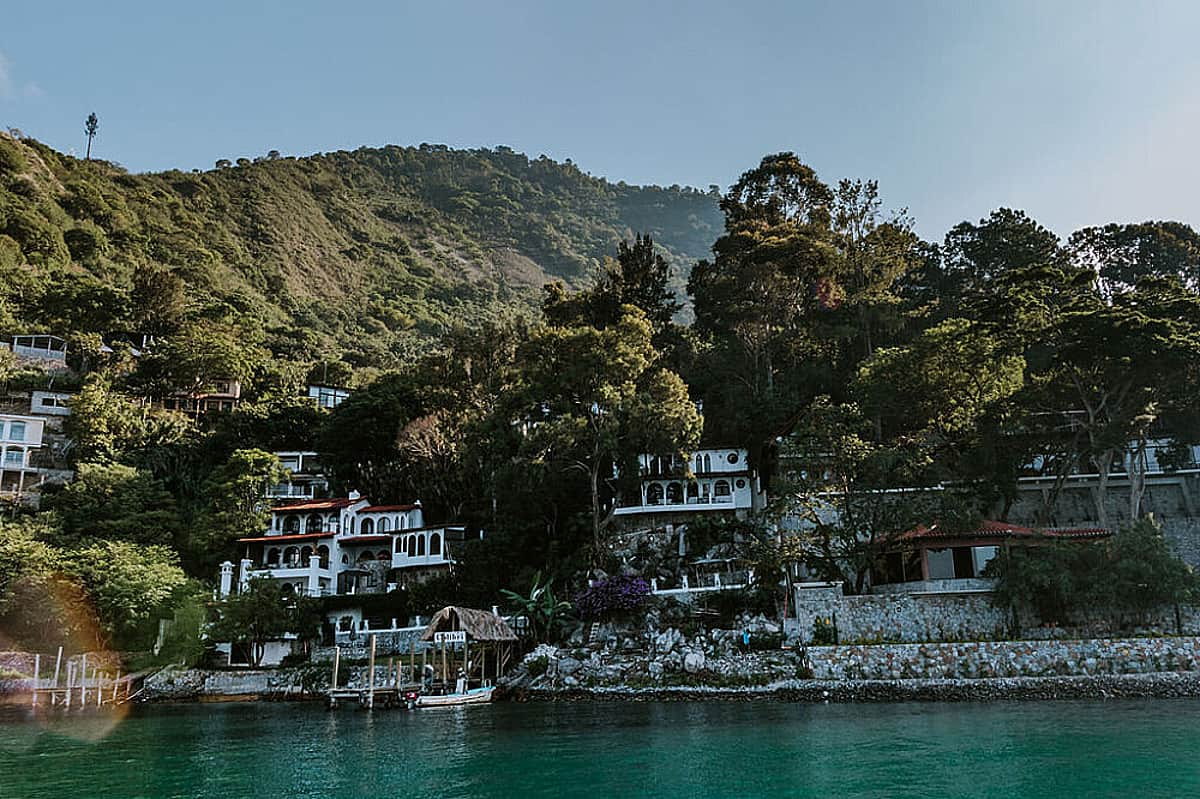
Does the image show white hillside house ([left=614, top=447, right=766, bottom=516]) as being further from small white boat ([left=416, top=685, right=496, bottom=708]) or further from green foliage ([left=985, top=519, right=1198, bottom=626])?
green foliage ([left=985, top=519, right=1198, bottom=626])

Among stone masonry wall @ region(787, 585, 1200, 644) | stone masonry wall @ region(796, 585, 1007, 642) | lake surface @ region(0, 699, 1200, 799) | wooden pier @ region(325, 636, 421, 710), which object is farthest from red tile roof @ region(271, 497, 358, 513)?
stone masonry wall @ region(796, 585, 1007, 642)

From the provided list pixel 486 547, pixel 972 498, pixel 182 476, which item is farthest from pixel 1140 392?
pixel 182 476

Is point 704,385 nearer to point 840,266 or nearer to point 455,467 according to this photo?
point 840,266

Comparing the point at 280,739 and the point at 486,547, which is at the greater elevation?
the point at 486,547

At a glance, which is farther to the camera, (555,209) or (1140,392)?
(555,209)

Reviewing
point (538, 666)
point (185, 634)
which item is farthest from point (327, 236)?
point (538, 666)

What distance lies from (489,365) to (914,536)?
84.1 ft

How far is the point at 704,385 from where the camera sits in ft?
155

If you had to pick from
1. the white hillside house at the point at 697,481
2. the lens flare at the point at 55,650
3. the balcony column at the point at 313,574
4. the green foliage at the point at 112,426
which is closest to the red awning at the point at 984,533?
the white hillside house at the point at 697,481

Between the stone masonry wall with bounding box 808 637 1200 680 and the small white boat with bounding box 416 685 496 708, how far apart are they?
40.0 ft

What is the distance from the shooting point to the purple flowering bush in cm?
3489

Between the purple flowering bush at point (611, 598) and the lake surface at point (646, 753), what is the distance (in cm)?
701

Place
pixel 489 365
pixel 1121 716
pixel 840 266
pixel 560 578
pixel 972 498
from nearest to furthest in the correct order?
pixel 1121 716
pixel 972 498
pixel 560 578
pixel 840 266
pixel 489 365

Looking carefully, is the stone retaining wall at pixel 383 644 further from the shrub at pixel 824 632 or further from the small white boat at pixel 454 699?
the shrub at pixel 824 632
